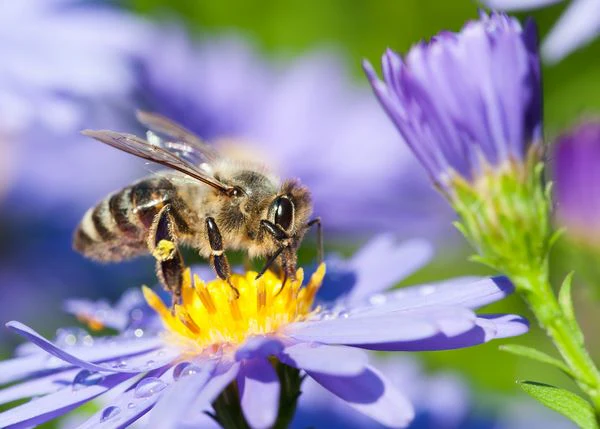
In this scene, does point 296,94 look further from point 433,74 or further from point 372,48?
point 433,74

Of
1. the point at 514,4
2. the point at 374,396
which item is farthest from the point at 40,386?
the point at 514,4

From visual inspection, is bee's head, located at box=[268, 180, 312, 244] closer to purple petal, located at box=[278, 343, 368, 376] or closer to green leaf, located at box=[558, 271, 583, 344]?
purple petal, located at box=[278, 343, 368, 376]

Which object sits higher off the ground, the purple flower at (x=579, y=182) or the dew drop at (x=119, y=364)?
the purple flower at (x=579, y=182)

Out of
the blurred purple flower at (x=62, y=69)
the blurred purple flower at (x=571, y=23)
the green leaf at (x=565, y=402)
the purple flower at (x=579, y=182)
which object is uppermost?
the blurred purple flower at (x=62, y=69)

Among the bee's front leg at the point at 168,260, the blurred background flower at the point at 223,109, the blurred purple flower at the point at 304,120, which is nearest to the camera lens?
the bee's front leg at the point at 168,260

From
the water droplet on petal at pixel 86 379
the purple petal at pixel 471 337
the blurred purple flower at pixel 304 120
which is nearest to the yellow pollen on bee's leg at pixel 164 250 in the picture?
the water droplet on petal at pixel 86 379

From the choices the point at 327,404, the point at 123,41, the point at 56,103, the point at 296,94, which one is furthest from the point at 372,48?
the point at 327,404

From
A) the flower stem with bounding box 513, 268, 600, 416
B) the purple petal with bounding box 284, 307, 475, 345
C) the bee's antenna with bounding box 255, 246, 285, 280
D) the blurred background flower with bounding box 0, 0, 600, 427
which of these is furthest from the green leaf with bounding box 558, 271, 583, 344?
the blurred background flower with bounding box 0, 0, 600, 427

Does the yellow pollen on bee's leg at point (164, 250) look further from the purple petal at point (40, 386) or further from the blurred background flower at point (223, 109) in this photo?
the blurred background flower at point (223, 109)
